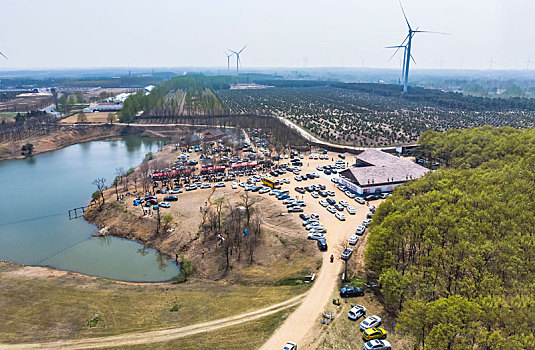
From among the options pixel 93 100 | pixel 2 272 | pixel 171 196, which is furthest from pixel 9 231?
pixel 93 100

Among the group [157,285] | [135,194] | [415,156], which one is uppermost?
[415,156]

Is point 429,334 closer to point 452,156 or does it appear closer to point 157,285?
point 157,285

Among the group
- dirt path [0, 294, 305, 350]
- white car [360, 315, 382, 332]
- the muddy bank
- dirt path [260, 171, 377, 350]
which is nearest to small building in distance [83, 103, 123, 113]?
the muddy bank

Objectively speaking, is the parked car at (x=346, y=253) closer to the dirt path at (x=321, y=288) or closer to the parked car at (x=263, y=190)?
the dirt path at (x=321, y=288)

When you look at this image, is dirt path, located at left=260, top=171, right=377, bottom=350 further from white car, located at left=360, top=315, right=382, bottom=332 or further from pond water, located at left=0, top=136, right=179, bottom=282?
pond water, located at left=0, top=136, right=179, bottom=282

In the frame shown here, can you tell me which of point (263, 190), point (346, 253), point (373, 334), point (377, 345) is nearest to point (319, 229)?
point (346, 253)

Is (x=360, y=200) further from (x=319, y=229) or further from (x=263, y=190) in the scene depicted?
(x=263, y=190)
